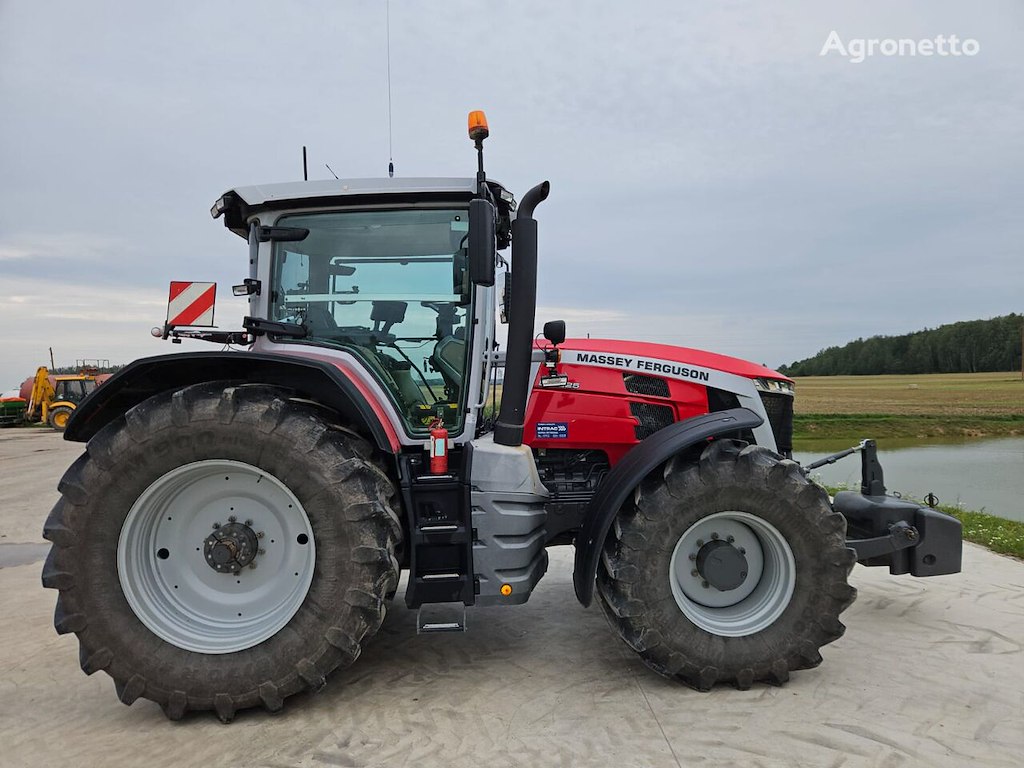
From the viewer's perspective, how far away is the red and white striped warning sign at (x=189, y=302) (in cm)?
308

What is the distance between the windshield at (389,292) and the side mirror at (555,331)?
0.43m

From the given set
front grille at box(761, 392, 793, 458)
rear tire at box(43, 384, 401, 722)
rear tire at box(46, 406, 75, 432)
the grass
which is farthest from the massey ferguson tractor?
rear tire at box(46, 406, 75, 432)

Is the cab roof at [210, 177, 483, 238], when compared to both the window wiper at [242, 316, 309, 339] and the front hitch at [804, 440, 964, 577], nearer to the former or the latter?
the window wiper at [242, 316, 309, 339]

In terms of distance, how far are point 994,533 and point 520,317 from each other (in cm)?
569

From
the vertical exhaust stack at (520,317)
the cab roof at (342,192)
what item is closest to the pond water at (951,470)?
the vertical exhaust stack at (520,317)

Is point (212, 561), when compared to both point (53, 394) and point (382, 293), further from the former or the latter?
point (53, 394)

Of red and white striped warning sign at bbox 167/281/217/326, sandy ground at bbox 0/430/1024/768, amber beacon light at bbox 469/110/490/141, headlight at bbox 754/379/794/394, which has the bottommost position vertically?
sandy ground at bbox 0/430/1024/768

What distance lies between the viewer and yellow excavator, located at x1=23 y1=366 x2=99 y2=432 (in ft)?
79.1

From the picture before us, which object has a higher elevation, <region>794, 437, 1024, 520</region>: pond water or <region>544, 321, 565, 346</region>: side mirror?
<region>544, 321, 565, 346</region>: side mirror

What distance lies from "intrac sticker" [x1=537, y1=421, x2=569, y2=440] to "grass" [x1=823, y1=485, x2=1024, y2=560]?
3274 mm

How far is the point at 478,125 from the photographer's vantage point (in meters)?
3.03

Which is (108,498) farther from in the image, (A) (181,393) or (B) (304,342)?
(B) (304,342)

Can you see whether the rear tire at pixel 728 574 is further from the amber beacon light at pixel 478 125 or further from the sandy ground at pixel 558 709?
the amber beacon light at pixel 478 125

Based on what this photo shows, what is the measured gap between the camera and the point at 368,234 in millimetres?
3320
